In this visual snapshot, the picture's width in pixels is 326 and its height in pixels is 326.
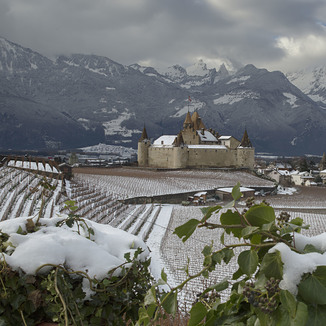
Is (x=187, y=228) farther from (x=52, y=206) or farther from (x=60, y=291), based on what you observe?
(x=52, y=206)

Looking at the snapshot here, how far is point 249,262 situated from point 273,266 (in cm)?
7

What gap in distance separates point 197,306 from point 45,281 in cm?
77

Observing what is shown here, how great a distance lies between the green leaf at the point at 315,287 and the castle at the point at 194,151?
186 feet

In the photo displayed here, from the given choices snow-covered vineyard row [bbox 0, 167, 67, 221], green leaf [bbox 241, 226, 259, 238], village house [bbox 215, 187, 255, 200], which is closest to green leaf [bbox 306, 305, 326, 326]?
green leaf [bbox 241, 226, 259, 238]

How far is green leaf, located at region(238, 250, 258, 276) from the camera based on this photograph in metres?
1.00

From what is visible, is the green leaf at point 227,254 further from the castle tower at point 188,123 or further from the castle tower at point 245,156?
the castle tower at point 188,123

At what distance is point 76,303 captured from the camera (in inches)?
64.2

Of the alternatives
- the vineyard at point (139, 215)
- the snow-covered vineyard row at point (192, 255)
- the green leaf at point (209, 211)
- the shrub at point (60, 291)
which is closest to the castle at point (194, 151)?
the vineyard at point (139, 215)

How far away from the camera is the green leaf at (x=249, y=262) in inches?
39.4

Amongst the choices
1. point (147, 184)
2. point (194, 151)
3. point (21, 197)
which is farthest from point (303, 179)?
point (21, 197)

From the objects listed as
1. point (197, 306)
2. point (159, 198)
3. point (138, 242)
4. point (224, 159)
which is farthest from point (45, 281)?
point (224, 159)

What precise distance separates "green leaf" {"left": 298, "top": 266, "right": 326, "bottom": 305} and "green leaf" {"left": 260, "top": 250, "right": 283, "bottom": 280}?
0.21ft

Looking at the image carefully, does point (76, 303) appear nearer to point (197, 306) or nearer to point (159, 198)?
point (197, 306)

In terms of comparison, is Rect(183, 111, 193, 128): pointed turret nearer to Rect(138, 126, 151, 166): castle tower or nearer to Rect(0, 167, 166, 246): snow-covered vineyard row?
Rect(138, 126, 151, 166): castle tower
